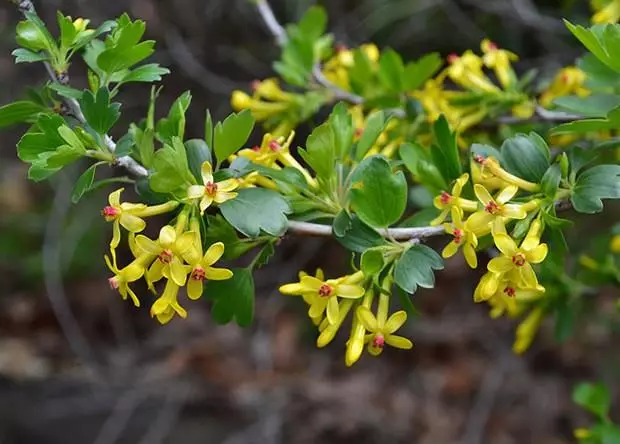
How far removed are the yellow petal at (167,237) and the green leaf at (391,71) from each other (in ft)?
1.77

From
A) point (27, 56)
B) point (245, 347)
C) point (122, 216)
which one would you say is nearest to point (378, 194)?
point (122, 216)

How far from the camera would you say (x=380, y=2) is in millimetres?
2498

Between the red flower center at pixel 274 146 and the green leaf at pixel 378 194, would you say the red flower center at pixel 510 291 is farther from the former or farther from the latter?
the red flower center at pixel 274 146

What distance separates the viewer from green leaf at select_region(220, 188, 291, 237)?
2.30 feet

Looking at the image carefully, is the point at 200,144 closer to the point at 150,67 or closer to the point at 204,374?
the point at 150,67

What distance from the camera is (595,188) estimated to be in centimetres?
74

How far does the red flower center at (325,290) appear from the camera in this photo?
716mm

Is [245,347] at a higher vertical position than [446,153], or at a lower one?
lower

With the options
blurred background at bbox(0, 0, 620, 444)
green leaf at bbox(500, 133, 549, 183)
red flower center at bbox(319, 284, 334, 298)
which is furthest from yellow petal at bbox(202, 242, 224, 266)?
blurred background at bbox(0, 0, 620, 444)

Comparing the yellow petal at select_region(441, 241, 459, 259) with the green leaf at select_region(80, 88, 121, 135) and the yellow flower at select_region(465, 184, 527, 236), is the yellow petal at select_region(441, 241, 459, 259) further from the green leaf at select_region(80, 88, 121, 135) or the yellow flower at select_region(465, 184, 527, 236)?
the green leaf at select_region(80, 88, 121, 135)

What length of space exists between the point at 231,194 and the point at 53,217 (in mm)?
1992

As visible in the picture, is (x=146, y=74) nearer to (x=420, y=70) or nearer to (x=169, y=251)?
(x=169, y=251)

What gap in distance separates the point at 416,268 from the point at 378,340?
83 millimetres

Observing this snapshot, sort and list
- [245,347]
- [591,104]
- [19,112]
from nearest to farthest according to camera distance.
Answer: [19,112], [591,104], [245,347]
